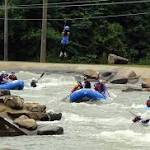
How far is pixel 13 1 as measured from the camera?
45.9 meters

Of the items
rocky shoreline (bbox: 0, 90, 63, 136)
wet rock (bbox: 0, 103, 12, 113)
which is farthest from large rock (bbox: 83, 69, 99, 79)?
wet rock (bbox: 0, 103, 12, 113)

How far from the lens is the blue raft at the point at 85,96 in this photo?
23391 mm

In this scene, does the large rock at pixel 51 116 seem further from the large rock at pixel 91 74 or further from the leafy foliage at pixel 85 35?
the leafy foliage at pixel 85 35

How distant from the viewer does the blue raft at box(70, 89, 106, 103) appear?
23391 millimetres

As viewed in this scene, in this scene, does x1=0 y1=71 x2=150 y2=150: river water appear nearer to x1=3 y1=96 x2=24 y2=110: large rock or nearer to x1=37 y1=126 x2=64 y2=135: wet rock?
x1=37 y1=126 x2=64 y2=135: wet rock

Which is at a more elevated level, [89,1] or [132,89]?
[89,1]

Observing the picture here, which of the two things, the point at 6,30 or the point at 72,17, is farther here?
the point at 72,17

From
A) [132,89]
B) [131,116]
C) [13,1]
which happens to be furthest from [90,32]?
[131,116]

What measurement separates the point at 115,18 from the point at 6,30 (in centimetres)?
1021

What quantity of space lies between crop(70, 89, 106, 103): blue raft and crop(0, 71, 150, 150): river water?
0.29 meters

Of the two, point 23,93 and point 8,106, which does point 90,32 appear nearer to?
point 23,93

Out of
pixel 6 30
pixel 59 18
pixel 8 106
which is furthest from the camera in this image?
pixel 59 18

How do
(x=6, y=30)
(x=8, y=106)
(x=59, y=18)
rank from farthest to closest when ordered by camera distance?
1. (x=59, y=18)
2. (x=6, y=30)
3. (x=8, y=106)

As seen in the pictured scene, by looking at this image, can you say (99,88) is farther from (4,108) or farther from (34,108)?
(4,108)
